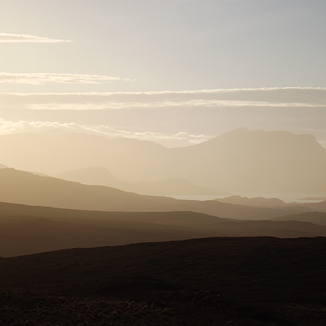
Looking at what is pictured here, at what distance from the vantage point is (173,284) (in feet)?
86.4

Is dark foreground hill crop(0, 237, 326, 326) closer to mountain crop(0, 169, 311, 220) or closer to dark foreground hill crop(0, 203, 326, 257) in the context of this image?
dark foreground hill crop(0, 203, 326, 257)

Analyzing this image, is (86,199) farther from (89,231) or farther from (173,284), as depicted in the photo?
(173,284)

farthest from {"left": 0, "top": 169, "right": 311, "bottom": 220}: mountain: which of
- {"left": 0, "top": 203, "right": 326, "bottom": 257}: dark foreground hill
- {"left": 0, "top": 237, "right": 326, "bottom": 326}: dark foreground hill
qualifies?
{"left": 0, "top": 237, "right": 326, "bottom": 326}: dark foreground hill

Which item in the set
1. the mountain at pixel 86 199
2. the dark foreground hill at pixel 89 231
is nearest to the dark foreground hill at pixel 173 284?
the dark foreground hill at pixel 89 231

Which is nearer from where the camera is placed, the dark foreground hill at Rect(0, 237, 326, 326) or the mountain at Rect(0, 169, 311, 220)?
the dark foreground hill at Rect(0, 237, 326, 326)

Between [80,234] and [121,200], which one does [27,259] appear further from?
[121,200]

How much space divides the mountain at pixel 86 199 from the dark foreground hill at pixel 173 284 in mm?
89400

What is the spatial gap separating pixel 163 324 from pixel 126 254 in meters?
20.9

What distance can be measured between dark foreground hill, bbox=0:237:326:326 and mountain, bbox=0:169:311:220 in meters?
89.4

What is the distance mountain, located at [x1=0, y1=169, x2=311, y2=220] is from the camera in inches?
5138

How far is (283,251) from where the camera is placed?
35.8 metres

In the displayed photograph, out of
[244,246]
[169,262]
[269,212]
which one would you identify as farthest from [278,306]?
[269,212]

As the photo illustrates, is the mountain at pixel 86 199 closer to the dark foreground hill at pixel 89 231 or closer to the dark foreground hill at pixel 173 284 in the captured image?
the dark foreground hill at pixel 89 231

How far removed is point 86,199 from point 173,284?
115150 millimetres
